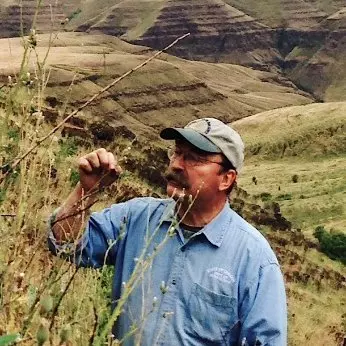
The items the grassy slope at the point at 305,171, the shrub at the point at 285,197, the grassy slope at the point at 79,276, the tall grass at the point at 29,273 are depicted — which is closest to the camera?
the tall grass at the point at 29,273

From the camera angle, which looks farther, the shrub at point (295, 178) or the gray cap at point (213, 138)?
the shrub at point (295, 178)

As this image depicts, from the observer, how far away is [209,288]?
339cm

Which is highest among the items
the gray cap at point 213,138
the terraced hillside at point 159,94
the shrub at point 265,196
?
the gray cap at point 213,138

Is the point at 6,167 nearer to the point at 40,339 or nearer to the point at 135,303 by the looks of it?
the point at 40,339

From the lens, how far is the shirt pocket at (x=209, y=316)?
3.36 meters

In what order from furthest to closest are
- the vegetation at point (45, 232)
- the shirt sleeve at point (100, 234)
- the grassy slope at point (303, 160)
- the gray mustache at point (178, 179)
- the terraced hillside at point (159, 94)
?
the terraced hillside at point (159, 94), the grassy slope at point (303, 160), the shirt sleeve at point (100, 234), the gray mustache at point (178, 179), the vegetation at point (45, 232)

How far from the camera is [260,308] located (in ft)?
10.9

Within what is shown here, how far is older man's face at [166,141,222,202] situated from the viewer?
3.45m

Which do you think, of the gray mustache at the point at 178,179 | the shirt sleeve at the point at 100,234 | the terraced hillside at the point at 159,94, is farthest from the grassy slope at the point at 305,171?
the terraced hillside at the point at 159,94

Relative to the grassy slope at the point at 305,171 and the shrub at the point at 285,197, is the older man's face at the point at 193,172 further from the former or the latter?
the shrub at the point at 285,197

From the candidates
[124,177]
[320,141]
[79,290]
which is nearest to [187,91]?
[320,141]

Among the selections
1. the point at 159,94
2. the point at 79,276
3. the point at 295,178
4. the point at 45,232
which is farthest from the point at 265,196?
the point at 159,94

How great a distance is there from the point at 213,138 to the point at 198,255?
526 millimetres

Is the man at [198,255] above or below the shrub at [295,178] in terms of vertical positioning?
above
